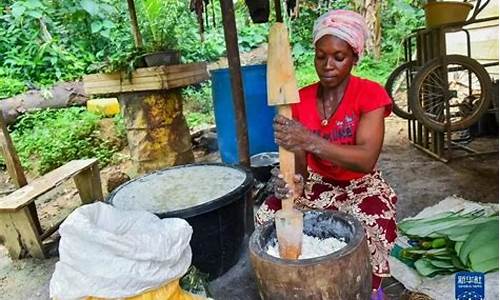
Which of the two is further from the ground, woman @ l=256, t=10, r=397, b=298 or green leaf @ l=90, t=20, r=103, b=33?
green leaf @ l=90, t=20, r=103, b=33

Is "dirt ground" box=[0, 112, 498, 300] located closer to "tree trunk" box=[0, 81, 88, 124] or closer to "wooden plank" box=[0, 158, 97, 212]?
"wooden plank" box=[0, 158, 97, 212]

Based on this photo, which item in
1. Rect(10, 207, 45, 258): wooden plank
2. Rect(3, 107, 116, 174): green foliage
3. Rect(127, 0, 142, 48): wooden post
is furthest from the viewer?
Rect(3, 107, 116, 174): green foliage

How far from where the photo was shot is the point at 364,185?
181 cm

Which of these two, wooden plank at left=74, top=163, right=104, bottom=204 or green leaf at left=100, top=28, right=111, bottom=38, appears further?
green leaf at left=100, top=28, right=111, bottom=38

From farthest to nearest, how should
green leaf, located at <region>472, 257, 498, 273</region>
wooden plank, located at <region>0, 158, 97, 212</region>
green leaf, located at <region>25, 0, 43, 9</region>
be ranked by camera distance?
green leaf, located at <region>25, 0, 43, 9</region>
wooden plank, located at <region>0, 158, 97, 212</region>
green leaf, located at <region>472, 257, 498, 273</region>

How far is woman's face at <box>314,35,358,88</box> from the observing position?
1669mm

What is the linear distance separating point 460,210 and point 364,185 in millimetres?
1114

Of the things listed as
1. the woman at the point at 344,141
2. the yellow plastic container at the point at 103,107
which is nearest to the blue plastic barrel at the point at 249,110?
the woman at the point at 344,141

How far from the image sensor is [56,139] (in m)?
5.74

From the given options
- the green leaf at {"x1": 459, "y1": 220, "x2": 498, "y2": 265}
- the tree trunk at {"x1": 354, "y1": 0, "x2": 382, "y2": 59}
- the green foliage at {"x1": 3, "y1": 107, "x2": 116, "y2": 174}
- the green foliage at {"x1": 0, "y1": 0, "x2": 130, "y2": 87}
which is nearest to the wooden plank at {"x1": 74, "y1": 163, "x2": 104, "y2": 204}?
the green foliage at {"x1": 3, "y1": 107, "x2": 116, "y2": 174}

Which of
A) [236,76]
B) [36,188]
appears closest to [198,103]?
[36,188]

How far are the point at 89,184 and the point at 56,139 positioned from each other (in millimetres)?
2364

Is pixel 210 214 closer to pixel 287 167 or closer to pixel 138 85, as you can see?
pixel 287 167

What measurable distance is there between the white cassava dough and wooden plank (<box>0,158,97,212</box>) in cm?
188
